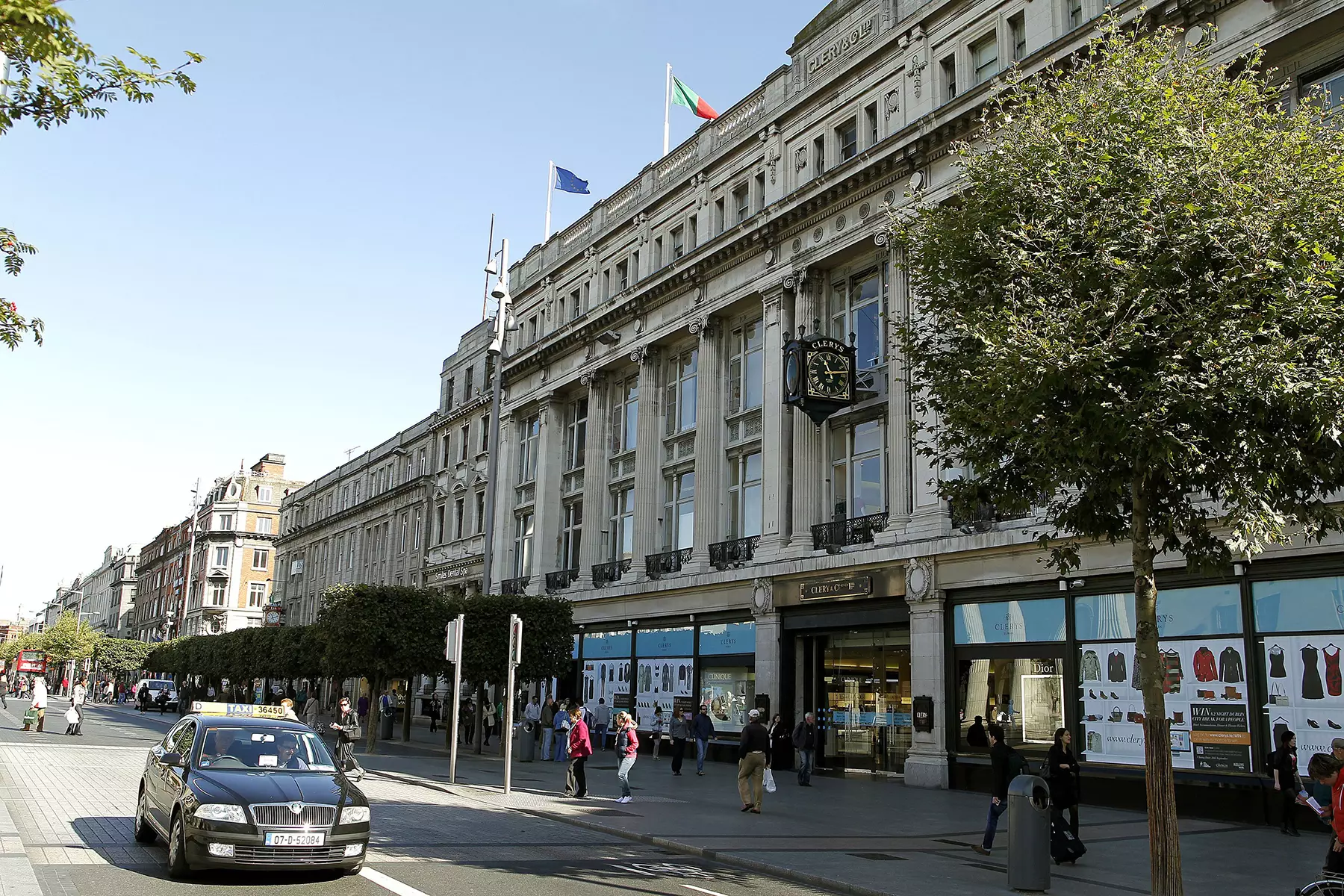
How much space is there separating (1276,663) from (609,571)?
972 inches

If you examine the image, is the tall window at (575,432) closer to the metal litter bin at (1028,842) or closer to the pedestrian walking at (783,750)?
the pedestrian walking at (783,750)

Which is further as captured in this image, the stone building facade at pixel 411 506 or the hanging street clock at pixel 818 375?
the stone building facade at pixel 411 506

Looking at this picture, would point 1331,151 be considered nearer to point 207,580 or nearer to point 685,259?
point 685,259

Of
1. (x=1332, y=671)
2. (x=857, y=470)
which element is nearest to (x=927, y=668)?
(x=857, y=470)

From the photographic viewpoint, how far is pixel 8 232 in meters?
9.05

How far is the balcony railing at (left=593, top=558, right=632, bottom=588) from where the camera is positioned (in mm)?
38906

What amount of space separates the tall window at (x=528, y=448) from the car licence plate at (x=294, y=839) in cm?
3627

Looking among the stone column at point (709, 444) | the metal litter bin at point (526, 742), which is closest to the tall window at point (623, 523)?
the stone column at point (709, 444)

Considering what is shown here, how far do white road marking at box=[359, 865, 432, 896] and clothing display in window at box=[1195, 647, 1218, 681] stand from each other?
1528 centimetres

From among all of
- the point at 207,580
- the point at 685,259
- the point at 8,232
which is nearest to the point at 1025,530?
the point at 685,259

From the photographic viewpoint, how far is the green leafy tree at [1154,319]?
34.4ft

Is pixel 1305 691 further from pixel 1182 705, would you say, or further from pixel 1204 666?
pixel 1182 705

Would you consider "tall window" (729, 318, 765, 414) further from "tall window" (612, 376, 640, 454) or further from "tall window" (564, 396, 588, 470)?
"tall window" (564, 396, 588, 470)

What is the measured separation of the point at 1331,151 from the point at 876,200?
16949 millimetres
